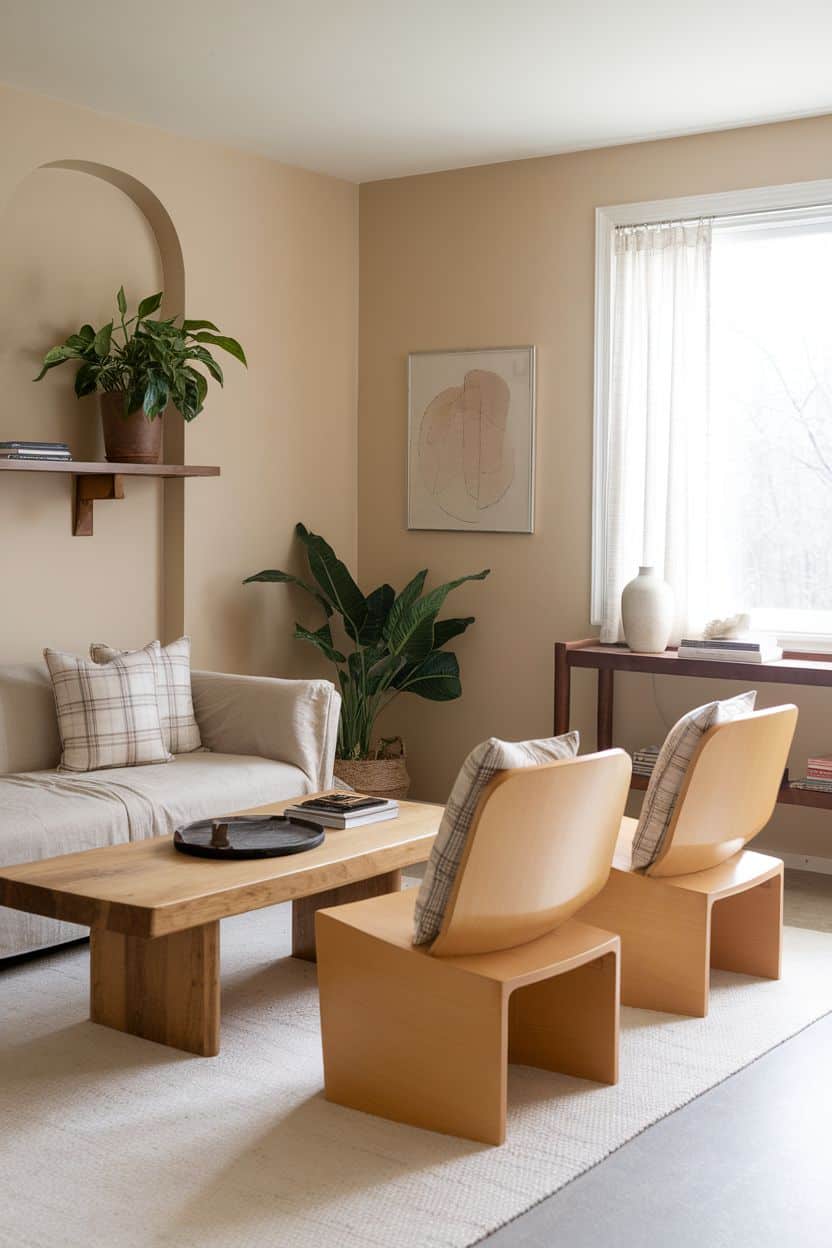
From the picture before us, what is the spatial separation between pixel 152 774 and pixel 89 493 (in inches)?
46.3

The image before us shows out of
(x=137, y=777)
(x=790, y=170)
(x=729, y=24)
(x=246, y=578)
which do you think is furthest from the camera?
(x=246, y=578)

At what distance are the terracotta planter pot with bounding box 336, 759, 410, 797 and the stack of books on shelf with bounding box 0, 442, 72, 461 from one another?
1.76 m

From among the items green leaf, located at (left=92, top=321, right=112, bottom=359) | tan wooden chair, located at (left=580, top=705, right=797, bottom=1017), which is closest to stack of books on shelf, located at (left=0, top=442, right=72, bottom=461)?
green leaf, located at (left=92, top=321, right=112, bottom=359)

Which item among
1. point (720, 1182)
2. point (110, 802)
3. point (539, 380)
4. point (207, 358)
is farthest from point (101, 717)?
point (720, 1182)

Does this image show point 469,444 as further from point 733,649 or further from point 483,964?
point 483,964

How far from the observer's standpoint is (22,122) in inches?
184

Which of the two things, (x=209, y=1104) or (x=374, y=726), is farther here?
(x=374, y=726)

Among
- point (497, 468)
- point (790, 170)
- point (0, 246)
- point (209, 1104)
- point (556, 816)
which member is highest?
point (790, 170)

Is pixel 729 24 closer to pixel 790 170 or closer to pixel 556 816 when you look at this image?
pixel 790 170

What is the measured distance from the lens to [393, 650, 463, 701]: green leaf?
5.59 m

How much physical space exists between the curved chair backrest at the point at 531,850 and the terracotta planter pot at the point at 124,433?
8.63 feet

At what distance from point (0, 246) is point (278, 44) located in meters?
1.22

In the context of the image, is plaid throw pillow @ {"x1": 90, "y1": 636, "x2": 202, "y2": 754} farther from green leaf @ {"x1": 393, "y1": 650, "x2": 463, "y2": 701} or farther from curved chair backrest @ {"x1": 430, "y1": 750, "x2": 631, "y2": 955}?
curved chair backrest @ {"x1": 430, "y1": 750, "x2": 631, "y2": 955}

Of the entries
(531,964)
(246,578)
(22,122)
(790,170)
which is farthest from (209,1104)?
(790,170)
